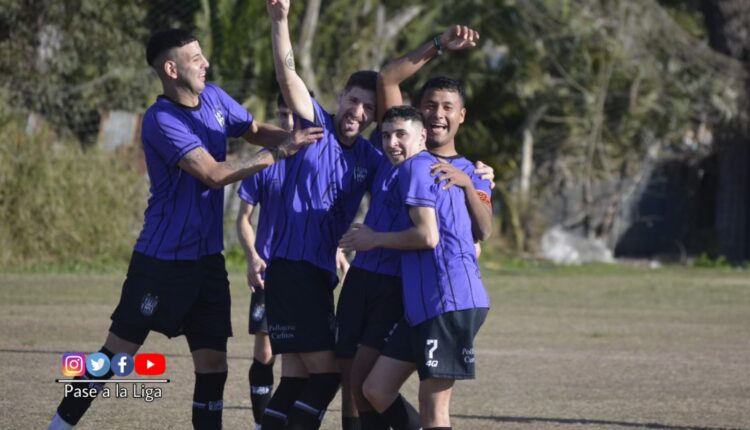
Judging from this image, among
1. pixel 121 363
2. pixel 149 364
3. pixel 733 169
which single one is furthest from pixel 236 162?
pixel 733 169

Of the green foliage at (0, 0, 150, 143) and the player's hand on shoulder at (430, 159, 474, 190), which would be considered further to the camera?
the green foliage at (0, 0, 150, 143)

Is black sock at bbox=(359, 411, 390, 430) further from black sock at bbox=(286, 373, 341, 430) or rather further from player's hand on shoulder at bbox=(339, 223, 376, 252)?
player's hand on shoulder at bbox=(339, 223, 376, 252)

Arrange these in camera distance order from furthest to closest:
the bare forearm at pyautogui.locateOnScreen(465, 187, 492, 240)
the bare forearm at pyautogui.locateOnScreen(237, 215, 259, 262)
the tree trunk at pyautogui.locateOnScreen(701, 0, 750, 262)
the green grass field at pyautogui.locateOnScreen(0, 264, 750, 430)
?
the tree trunk at pyautogui.locateOnScreen(701, 0, 750, 262)
the green grass field at pyautogui.locateOnScreen(0, 264, 750, 430)
the bare forearm at pyautogui.locateOnScreen(237, 215, 259, 262)
the bare forearm at pyautogui.locateOnScreen(465, 187, 492, 240)

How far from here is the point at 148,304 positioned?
254 inches

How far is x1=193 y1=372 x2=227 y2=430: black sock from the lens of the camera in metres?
6.62

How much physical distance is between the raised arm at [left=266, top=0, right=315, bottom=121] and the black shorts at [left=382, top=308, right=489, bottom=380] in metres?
1.30

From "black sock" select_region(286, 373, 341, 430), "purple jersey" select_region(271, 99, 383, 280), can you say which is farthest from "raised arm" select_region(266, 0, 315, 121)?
"black sock" select_region(286, 373, 341, 430)

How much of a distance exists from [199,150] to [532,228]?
66.2 ft

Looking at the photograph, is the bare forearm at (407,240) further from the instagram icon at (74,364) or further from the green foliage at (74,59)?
the green foliage at (74,59)

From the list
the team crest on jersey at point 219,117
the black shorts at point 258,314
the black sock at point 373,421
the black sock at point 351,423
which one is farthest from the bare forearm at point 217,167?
the black shorts at point 258,314

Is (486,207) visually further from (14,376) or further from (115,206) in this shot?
(115,206)

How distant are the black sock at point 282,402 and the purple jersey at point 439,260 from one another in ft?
2.65

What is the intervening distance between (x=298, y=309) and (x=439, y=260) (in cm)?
79

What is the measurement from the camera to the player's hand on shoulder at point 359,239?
593 cm
